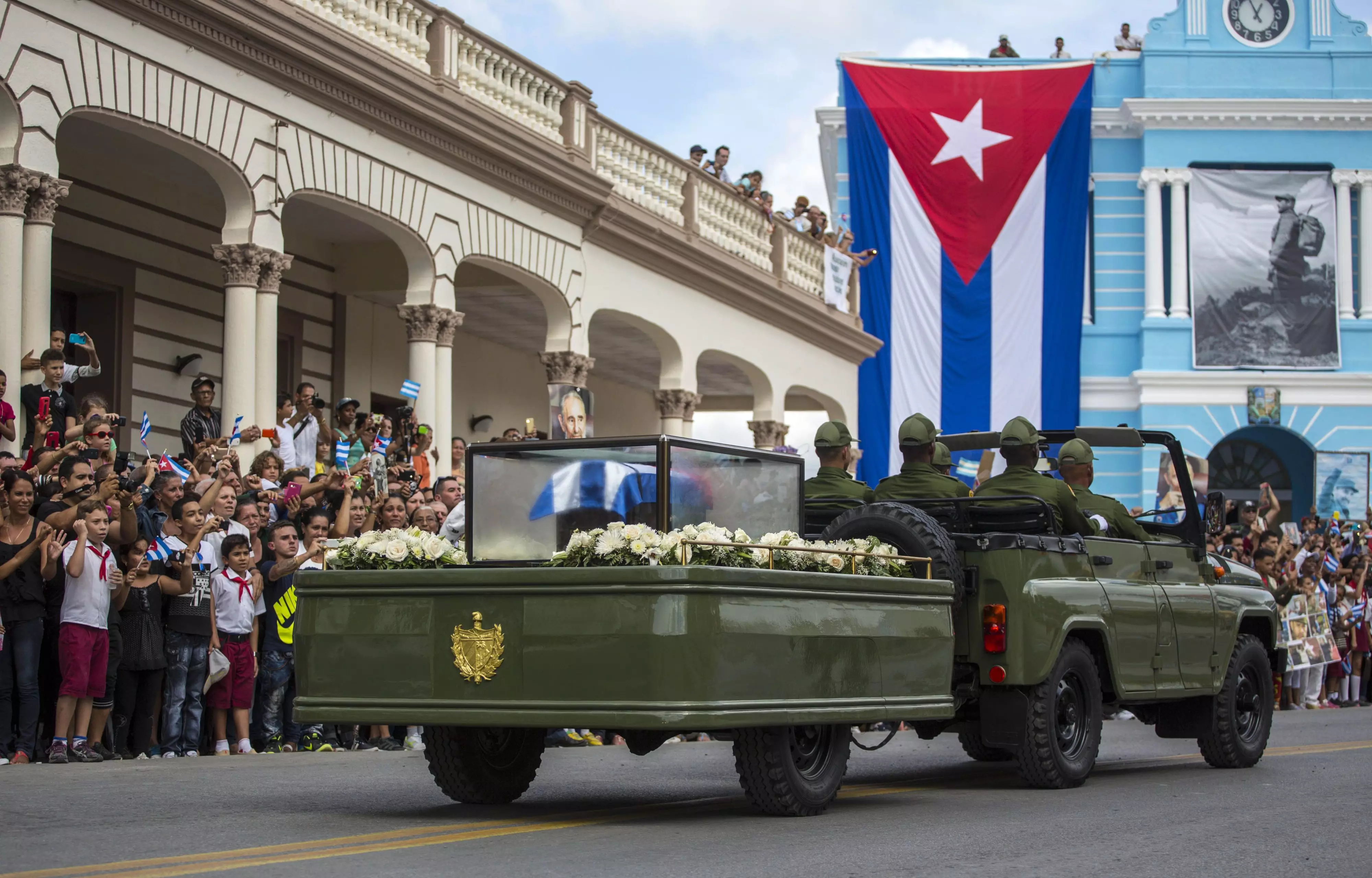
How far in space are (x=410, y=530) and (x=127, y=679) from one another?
15.0ft

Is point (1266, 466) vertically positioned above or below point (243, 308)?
above

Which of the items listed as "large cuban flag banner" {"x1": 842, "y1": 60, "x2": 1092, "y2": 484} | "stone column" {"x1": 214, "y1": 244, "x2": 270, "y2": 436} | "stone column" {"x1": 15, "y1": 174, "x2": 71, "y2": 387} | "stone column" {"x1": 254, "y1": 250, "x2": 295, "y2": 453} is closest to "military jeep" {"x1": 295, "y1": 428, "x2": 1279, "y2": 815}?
"stone column" {"x1": 15, "y1": 174, "x2": 71, "y2": 387}

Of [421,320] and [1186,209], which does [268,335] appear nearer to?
[421,320]

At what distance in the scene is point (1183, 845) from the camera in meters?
7.85

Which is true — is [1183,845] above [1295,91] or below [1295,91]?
below

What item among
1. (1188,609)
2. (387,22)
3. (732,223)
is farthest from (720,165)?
(1188,609)

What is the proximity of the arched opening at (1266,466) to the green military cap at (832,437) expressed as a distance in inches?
1470

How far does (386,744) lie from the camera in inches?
565

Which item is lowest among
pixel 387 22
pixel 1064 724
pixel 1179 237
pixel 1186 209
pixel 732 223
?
pixel 1064 724

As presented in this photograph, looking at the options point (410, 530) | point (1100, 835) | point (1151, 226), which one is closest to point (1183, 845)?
point (1100, 835)

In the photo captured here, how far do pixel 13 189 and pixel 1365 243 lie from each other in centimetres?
3835

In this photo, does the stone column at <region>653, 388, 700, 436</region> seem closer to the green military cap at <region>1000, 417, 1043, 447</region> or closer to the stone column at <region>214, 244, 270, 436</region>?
the stone column at <region>214, 244, 270, 436</region>

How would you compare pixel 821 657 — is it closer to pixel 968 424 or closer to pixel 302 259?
pixel 302 259

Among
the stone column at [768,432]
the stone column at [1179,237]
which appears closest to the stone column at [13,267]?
the stone column at [768,432]
